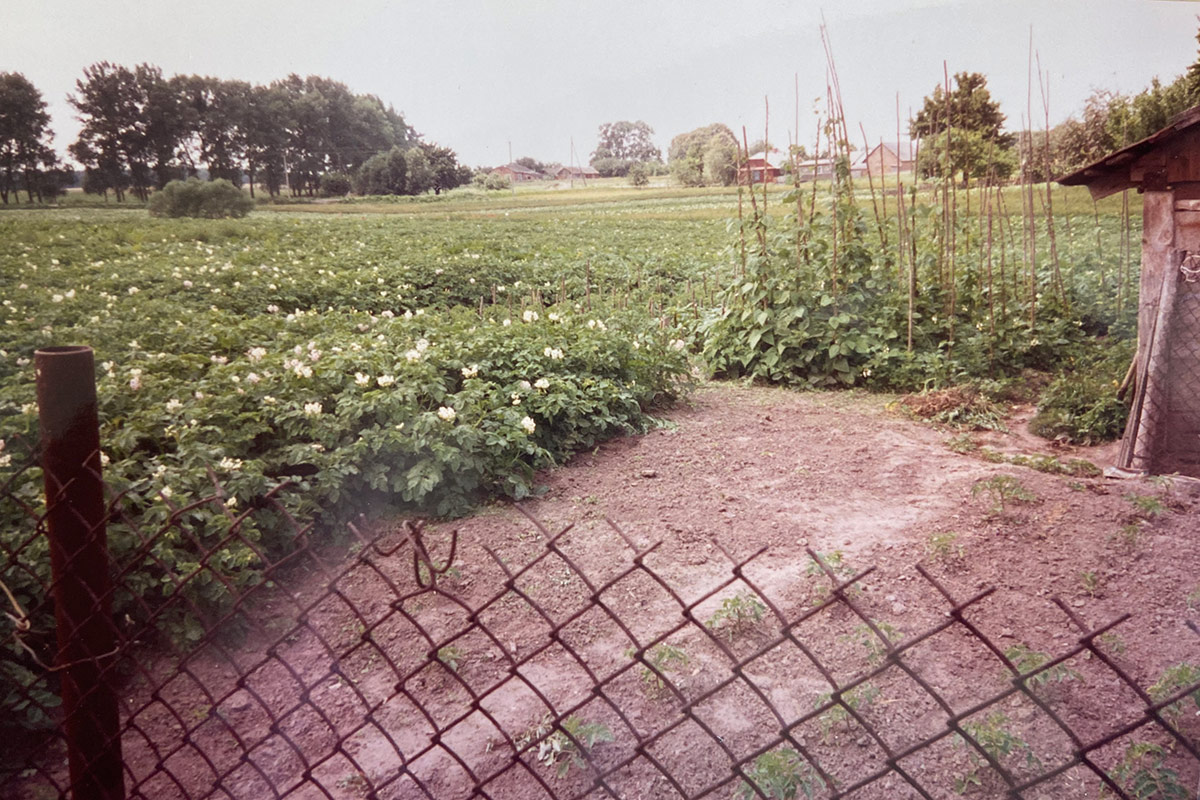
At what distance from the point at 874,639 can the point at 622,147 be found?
18.6 ft

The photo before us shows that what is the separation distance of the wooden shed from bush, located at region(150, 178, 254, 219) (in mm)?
5430

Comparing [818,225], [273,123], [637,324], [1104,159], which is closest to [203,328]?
[273,123]

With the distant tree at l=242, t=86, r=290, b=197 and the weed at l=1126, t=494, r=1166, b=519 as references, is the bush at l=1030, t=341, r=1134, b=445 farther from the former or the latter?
the distant tree at l=242, t=86, r=290, b=197

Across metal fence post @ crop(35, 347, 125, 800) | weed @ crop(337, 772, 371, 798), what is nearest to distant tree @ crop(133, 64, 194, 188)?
metal fence post @ crop(35, 347, 125, 800)

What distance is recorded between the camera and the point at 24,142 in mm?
4492

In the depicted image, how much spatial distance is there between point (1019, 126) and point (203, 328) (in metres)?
6.02

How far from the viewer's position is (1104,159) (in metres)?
3.80

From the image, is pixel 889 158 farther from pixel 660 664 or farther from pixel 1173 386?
pixel 660 664

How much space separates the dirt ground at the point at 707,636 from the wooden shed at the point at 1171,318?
46 centimetres

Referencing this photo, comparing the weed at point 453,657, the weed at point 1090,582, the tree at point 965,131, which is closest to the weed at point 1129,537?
the weed at point 1090,582

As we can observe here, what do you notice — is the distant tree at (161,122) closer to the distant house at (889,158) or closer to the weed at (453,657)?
the weed at (453,657)

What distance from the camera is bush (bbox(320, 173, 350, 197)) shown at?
592cm

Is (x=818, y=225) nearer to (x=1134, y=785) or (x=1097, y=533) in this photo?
(x=1097, y=533)

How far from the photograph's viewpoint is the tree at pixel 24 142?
4.27 meters
